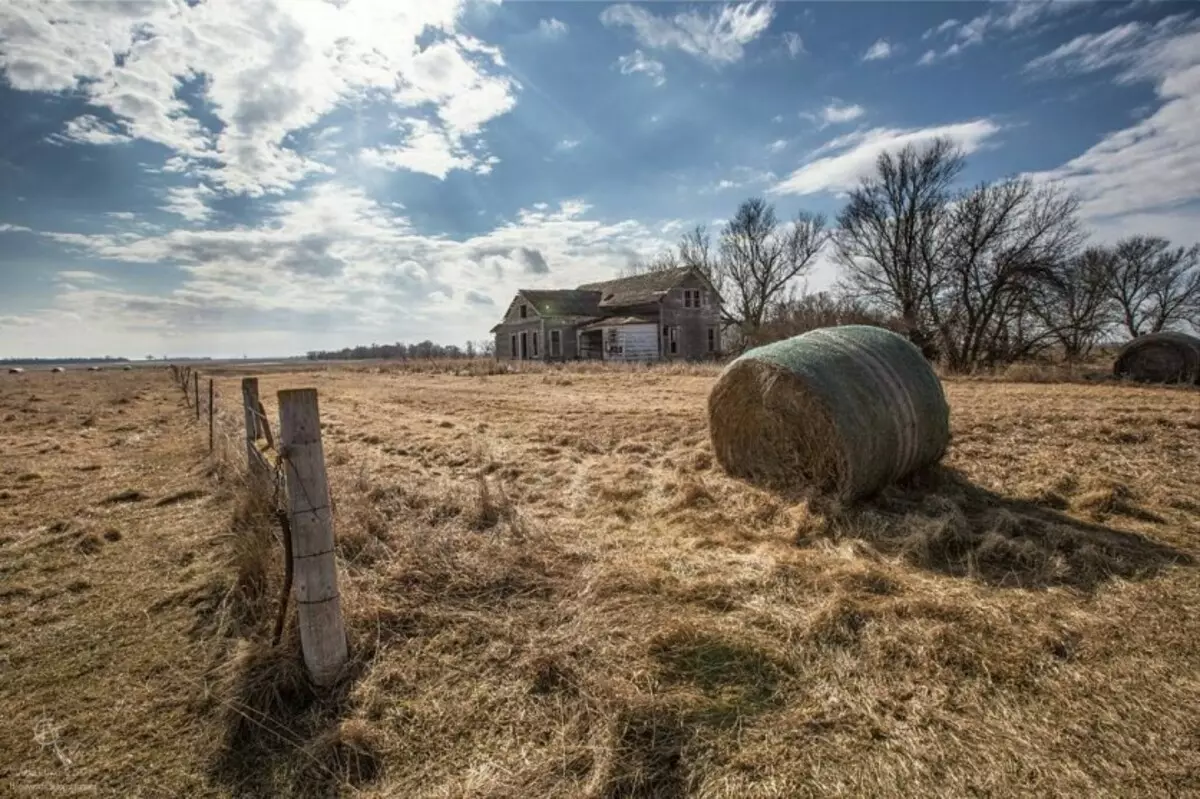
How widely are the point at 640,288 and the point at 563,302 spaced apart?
5029 mm

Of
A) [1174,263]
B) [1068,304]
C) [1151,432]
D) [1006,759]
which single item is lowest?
[1006,759]

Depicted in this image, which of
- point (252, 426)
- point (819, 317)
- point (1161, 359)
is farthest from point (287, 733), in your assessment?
point (819, 317)

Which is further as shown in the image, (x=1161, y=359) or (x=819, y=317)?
(x=819, y=317)

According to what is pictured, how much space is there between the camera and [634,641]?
10.7 ft

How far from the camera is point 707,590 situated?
387 centimetres

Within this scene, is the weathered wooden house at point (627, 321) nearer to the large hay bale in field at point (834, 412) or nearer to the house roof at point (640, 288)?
the house roof at point (640, 288)

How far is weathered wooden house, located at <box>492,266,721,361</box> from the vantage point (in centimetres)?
3534

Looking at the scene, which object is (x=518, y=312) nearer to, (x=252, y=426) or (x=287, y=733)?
(x=252, y=426)

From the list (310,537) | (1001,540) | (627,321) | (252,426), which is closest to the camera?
(310,537)

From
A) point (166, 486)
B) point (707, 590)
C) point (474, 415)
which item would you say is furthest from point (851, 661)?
point (474, 415)

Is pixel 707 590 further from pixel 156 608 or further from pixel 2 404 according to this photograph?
pixel 2 404

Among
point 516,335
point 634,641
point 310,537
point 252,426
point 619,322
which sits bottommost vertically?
point 634,641

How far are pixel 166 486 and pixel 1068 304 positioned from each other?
100 feet

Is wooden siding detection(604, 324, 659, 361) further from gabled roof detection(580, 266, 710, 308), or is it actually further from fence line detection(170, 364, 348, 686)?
fence line detection(170, 364, 348, 686)
